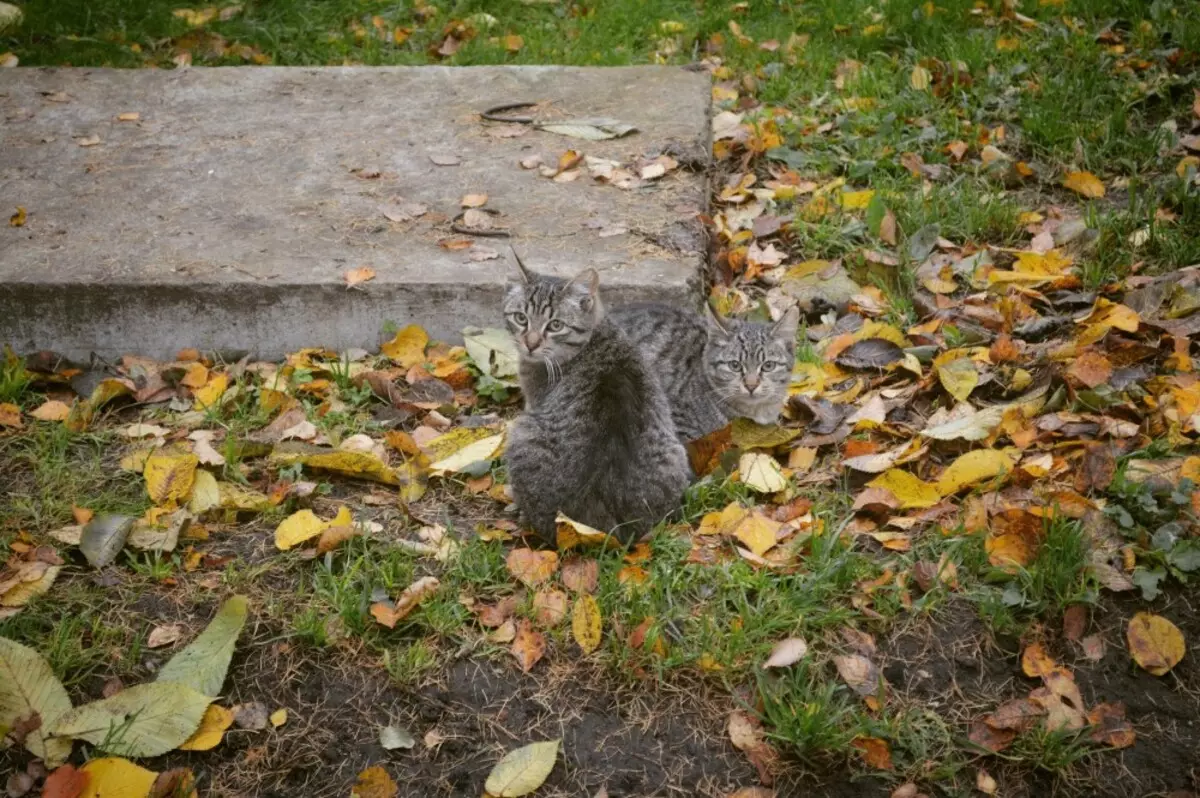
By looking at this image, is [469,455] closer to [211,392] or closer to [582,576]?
[582,576]

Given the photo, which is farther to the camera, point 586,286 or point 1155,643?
point 586,286

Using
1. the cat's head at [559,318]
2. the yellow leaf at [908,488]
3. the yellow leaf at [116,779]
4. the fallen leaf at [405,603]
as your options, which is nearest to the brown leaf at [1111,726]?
the yellow leaf at [908,488]

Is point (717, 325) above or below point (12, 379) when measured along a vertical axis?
above

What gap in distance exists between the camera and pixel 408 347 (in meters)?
4.82

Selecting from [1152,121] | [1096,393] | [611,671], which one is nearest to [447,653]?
[611,671]

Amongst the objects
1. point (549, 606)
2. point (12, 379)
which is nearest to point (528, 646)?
point (549, 606)

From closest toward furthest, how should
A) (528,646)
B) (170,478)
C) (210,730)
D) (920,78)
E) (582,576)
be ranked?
(210,730) → (528,646) → (582,576) → (170,478) → (920,78)

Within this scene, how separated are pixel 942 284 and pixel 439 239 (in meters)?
2.27

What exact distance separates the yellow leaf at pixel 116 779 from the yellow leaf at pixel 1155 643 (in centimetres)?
261

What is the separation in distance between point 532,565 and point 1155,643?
181cm

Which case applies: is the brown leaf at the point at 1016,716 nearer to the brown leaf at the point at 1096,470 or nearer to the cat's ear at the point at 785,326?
the brown leaf at the point at 1096,470

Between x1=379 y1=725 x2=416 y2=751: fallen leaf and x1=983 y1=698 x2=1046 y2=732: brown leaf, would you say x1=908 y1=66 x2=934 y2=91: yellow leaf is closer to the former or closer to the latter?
x1=983 y1=698 x2=1046 y2=732: brown leaf

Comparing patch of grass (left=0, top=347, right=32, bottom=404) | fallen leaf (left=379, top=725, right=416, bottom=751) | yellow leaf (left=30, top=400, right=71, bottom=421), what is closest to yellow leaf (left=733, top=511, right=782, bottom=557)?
fallen leaf (left=379, top=725, right=416, bottom=751)

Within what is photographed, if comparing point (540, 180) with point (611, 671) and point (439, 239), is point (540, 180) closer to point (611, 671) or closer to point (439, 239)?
point (439, 239)
